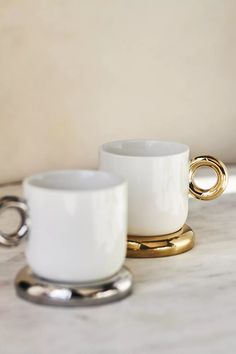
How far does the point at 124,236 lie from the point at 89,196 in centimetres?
7

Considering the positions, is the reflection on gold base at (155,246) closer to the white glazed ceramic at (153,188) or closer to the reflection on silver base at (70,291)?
the white glazed ceramic at (153,188)

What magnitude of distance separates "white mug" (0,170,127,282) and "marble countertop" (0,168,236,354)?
38 millimetres

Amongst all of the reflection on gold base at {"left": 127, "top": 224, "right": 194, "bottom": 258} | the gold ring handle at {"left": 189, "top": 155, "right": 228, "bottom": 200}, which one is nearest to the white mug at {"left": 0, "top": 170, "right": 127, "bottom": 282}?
the reflection on gold base at {"left": 127, "top": 224, "right": 194, "bottom": 258}

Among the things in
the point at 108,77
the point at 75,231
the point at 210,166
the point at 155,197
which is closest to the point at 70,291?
the point at 75,231

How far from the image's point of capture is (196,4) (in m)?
1.25

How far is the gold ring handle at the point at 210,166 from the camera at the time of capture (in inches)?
36.3

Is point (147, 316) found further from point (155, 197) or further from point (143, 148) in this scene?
point (143, 148)

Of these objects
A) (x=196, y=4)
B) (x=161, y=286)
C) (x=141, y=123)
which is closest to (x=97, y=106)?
(x=141, y=123)

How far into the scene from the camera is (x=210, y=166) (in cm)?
94

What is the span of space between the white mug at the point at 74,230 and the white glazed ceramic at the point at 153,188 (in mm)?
91

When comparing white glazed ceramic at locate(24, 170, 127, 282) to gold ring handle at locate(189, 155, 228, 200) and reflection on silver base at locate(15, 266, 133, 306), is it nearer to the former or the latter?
reflection on silver base at locate(15, 266, 133, 306)

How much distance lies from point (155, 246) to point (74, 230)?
0.61 feet

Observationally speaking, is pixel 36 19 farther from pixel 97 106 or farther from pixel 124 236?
pixel 124 236

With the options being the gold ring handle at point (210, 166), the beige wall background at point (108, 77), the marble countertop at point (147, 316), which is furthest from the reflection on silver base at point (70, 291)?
the beige wall background at point (108, 77)
